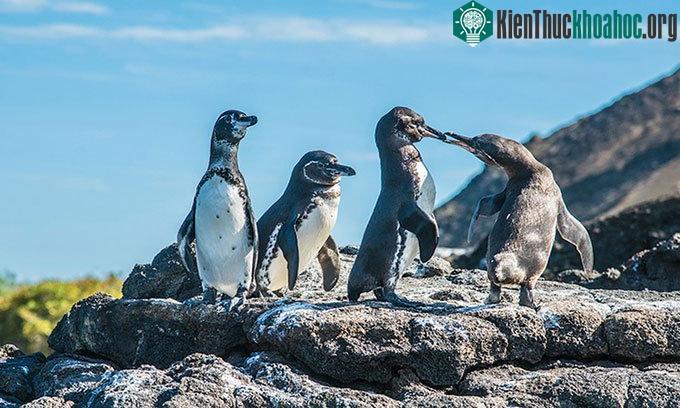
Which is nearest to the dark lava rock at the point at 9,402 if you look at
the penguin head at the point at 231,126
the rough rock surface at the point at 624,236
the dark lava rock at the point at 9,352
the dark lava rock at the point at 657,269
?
the dark lava rock at the point at 9,352

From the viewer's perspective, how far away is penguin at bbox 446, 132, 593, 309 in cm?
1093

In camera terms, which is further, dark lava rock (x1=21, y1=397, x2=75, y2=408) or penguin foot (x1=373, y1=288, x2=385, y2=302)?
penguin foot (x1=373, y1=288, x2=385, y2=302)

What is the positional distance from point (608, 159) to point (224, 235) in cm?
3366

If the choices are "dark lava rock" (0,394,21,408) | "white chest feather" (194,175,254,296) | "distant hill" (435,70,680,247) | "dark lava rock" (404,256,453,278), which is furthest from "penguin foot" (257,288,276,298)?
"distant hill" (435,70,680,247)

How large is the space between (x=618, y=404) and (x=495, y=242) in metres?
1.85

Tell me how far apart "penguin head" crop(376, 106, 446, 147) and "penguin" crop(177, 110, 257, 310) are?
1.05m

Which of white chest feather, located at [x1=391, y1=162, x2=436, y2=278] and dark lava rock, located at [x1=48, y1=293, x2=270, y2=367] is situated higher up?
white chest feather, located at [x1=391, y1=162, x2=436, y2=278]

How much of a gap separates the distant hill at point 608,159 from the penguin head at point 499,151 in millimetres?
24264

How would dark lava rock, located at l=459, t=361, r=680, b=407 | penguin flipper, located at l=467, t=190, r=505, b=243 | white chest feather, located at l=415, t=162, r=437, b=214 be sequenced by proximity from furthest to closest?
penguin flipper, located at l=467, t=190, r=505, b=243 < white chest feather, located at l=415, t=162, r=437, b=214 < dark lava rock, located at l=459, t=361, r=680, b=407

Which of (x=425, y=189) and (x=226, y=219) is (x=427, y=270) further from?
(x=226, y=219)

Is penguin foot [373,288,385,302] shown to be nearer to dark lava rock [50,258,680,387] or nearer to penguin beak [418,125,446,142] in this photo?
dark lava rock [50,258,680,387]

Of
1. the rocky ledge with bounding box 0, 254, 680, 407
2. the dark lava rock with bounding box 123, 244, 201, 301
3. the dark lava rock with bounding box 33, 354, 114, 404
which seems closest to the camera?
the rocky ledge with bounding box 0, 254, 680, 407

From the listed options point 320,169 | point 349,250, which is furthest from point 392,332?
point 349,250

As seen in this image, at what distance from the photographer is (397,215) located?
11141mm
